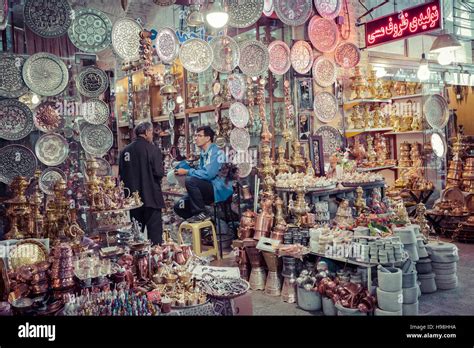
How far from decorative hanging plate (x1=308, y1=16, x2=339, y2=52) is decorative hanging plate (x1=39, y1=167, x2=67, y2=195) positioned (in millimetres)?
3368

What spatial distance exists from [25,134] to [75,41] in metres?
0.98

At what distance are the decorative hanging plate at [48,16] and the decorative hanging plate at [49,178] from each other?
145 centimetres

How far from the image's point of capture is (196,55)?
4.68m

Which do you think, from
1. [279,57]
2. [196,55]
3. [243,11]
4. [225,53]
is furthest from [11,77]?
[279,57]

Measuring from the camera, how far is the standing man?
4328mm

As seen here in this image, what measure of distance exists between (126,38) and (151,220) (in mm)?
1816

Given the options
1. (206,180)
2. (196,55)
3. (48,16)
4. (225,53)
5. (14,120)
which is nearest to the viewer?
(48,16)

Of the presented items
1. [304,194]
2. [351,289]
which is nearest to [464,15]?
[304,194]

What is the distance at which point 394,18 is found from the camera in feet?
A: 16.7

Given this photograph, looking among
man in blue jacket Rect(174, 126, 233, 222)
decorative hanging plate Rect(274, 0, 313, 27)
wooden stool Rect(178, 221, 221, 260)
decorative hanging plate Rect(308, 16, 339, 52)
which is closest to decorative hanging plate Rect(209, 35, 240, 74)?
decorative hanging plate Rect(274, 0, 313, 27)

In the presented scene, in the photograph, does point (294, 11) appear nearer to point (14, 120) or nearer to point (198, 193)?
point (198, 193)

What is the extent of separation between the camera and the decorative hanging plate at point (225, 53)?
4824 mm

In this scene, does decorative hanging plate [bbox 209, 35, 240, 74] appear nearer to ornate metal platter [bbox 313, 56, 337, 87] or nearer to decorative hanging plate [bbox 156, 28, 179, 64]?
decorative hanging plate [bbox 156, 28, 179, 64]

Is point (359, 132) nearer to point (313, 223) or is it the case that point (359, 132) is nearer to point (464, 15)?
point (313, 223)
